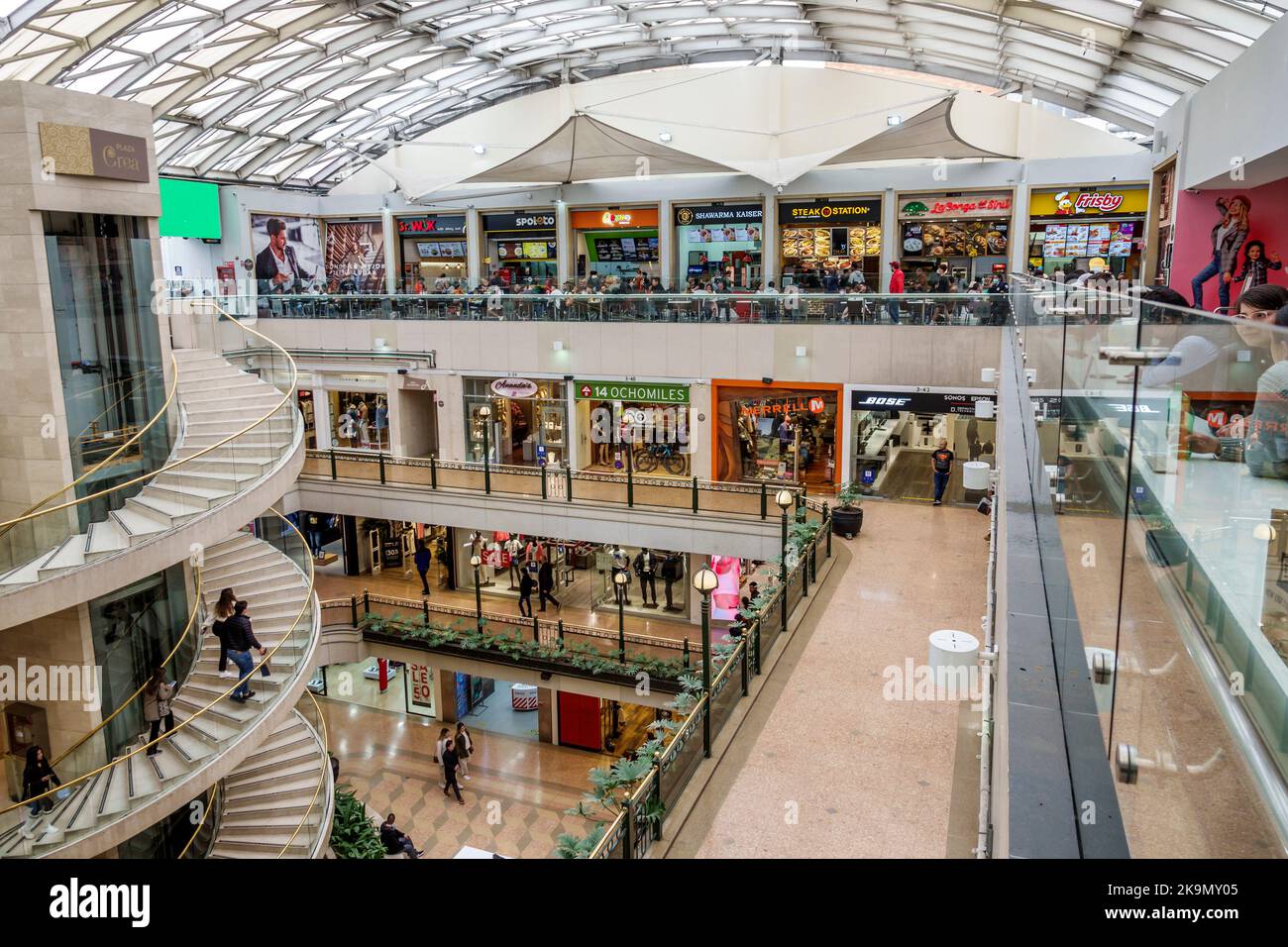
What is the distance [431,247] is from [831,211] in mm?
15513

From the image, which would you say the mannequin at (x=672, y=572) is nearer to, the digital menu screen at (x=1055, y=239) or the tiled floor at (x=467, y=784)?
the tiled floor at (x=467, y=784)

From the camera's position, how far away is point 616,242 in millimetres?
31438

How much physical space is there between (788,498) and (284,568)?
8.68 m

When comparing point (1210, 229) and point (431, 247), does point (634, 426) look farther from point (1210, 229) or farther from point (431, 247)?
point (431, 247)

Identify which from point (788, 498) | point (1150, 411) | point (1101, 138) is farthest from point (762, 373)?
point (1150, 411)

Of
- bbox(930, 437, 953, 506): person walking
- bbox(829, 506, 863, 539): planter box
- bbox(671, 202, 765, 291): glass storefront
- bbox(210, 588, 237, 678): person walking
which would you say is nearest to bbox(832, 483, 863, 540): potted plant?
bbox(829, 506, 863, 539): planter box

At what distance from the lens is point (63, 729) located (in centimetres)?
1187

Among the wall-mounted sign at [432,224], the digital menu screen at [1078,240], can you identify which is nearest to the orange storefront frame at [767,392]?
the digital menu screen at [1078,240]

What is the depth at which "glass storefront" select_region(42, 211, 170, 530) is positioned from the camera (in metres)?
11.6

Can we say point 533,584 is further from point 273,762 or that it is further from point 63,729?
point 63,729

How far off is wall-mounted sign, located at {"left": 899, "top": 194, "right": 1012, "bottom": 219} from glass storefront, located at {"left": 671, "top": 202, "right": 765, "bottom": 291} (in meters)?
4.55

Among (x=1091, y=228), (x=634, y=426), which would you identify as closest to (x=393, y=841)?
(x=634, y=426)

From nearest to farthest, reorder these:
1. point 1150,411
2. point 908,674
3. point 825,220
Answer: point 1150,411 < point 908,674 < point 825,220

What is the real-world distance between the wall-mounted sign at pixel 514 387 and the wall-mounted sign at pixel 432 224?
471 inches
